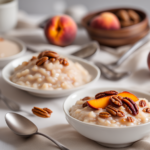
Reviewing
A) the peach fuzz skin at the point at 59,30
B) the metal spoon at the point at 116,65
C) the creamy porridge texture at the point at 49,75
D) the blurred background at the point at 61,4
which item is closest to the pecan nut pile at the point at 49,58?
the creamy porridge texture at the point at 49,75

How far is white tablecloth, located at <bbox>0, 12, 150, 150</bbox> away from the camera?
855mm

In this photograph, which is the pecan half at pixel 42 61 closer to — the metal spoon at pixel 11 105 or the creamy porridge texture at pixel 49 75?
the creamy porridge texture at pixel 49 75

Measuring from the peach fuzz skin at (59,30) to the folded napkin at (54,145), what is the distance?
98cm

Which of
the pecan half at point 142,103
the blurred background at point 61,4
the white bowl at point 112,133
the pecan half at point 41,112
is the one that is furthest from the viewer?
the blurred background at point 61,4

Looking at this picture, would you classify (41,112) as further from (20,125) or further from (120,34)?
(120,34)

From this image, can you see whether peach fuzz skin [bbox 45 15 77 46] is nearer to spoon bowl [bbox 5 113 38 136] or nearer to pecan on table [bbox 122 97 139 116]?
spoon bowl [bbox 5 113 38 136]

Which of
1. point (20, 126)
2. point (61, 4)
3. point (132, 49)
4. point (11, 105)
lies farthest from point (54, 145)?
point (61, 4)

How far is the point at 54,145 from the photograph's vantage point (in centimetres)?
85

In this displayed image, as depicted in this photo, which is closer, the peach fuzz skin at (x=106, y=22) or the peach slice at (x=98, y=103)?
the peach slice at (x=98, y=103)

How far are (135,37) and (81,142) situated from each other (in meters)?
1.12

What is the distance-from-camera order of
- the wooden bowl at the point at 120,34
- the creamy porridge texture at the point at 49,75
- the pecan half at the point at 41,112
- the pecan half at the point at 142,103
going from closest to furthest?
the pecan half at the point at 142,103 < the pecan half at the point at 41,112 < the creamy porridge texture at the point at 49,75 < the wooden bowl at the point at 120,34

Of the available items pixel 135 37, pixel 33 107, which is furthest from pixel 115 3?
pixel 33 107

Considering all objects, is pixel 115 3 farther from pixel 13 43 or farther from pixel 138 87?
pixel 138 87

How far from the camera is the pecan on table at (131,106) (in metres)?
0.81
